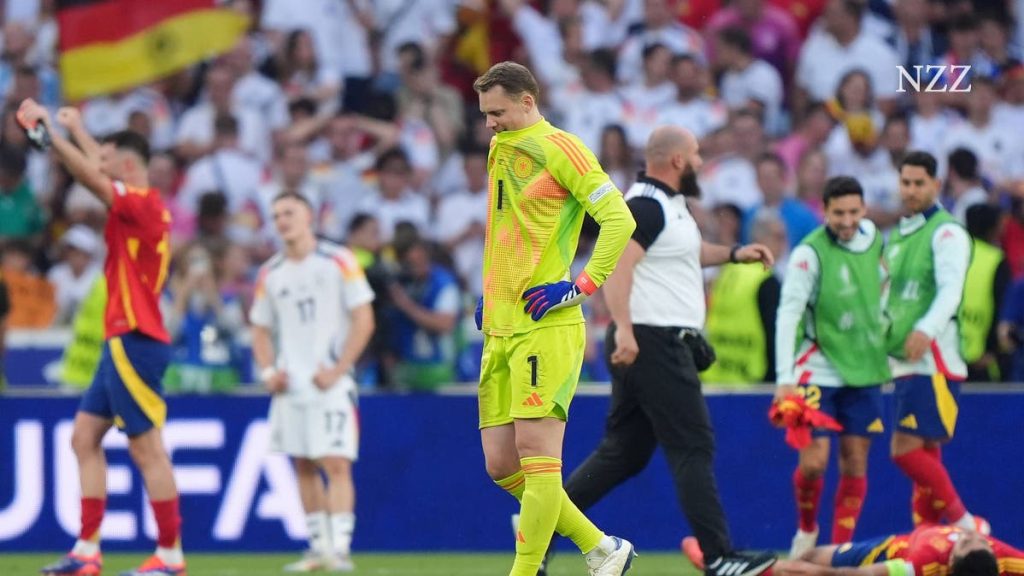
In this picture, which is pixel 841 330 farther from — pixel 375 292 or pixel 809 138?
pixel 809 138

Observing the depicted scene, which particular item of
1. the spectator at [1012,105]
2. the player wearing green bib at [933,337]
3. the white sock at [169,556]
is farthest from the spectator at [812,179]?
the white sock at [169,556]

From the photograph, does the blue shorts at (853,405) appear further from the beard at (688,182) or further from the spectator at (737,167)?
the spectator at (737,167)

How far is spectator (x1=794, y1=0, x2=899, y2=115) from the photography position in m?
17.4

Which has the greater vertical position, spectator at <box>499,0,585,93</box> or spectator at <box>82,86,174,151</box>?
spectator at <box>499,0,585,93</box>

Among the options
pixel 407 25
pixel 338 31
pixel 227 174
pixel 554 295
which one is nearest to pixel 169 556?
pixel 554 295

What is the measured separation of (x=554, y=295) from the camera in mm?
8484

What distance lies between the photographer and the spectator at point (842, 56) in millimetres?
17406

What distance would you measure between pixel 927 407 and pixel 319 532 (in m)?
4.04

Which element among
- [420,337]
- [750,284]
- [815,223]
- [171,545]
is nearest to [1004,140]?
[815,223]

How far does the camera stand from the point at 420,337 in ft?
48.4

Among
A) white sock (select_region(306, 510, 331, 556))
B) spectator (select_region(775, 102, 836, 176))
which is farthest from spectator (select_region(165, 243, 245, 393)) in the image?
spectator (select_region(775, 102, 836, 176))

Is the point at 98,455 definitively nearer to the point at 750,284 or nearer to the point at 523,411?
the point at 523,411

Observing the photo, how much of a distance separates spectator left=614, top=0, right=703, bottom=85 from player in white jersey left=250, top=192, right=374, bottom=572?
6.20 metres

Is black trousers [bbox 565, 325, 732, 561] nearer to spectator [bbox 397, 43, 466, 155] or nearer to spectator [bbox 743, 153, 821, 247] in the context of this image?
spectator [bbox 743, 153, 821, 247]
